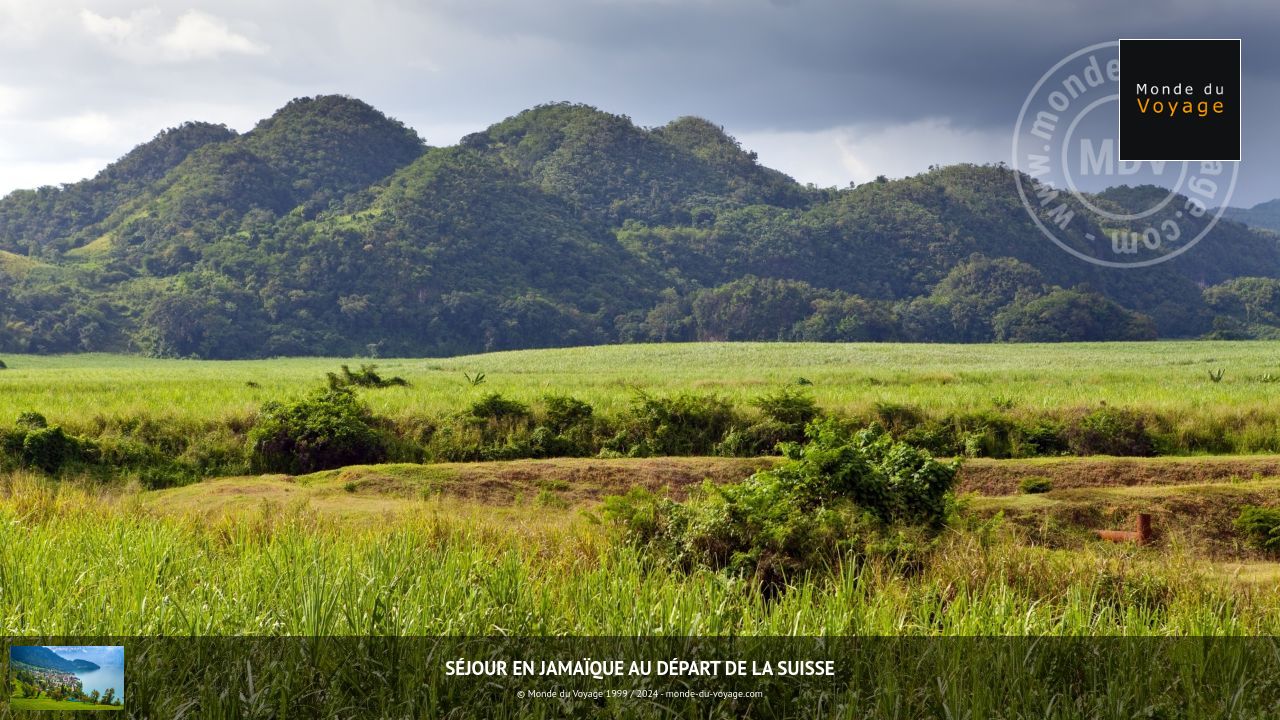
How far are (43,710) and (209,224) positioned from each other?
121383 millimetres

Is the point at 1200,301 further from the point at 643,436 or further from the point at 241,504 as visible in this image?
the point at 241,504

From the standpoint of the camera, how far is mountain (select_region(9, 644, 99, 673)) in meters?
5.52

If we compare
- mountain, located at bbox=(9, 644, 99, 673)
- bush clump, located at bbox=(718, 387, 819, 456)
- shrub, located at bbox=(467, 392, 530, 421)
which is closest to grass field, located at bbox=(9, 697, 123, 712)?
mountain, located at bbox=(9, 644, 99, 673)

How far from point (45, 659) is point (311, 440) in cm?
1531

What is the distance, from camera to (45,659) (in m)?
5.61

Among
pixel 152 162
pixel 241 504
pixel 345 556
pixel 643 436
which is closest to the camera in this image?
pixel 345 556

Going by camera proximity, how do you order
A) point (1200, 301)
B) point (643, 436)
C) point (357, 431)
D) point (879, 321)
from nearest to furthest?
point (357, 431)
point (643, 436)
point (879, 321)
point (1200, 301)

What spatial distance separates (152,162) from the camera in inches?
5758

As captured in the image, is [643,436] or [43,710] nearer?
[43,710]

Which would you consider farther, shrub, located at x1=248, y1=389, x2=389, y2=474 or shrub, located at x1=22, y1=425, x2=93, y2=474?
shrub, located at x1=248, y1=389, x2=389, y2=474

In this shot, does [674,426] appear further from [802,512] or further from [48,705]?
[48,705]

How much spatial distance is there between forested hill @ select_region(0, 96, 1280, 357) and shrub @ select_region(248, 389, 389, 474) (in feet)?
244

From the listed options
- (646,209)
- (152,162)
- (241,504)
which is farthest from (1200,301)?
(152,162)

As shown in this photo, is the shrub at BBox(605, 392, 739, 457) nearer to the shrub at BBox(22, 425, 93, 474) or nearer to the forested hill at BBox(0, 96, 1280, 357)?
the shrub at BBox(22, 425, 93, 474)
